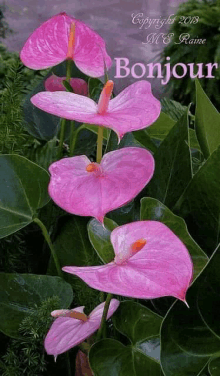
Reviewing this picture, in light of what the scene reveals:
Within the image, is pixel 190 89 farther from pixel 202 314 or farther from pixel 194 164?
pixel 202 314

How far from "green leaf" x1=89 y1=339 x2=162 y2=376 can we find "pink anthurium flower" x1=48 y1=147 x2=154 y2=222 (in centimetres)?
8

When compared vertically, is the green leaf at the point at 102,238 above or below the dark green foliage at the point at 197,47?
above

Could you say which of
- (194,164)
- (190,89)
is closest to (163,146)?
(194,164)

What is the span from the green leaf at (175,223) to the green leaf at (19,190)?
0.29ft

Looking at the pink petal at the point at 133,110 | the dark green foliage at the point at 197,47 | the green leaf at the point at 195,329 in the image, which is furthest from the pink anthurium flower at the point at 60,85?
the dark green foliage at the point at 197,47

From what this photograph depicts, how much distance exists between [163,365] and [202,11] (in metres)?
2.74

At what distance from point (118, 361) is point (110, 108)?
136mm

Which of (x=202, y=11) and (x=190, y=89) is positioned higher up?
(x=202, y=11)

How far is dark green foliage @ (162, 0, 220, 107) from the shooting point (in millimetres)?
2799

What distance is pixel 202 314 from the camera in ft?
0.86

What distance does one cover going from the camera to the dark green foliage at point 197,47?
280 centimetres

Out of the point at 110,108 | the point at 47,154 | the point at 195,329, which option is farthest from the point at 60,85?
the point at 195,329

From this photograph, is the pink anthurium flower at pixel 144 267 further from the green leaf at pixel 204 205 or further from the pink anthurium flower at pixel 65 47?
the pink anthurium flower at pixel 65 47

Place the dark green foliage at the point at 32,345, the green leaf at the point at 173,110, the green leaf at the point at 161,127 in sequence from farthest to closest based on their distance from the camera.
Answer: the green leaf at the point at 173,110 < the green leaf at the point at 161,127 < the dark green foliage at the point at 32,345
